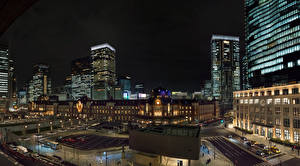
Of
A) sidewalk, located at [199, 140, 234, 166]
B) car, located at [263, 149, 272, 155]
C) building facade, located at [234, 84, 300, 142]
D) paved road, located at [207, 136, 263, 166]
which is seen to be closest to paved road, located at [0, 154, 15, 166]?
sidewalk, located at [199, 140, 234, 166]

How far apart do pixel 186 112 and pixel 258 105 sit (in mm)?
54852

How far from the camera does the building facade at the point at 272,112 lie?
61.4 metres

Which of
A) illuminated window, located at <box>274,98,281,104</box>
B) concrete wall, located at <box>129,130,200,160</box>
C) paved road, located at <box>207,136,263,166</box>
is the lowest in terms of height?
paved road, located at <box>207,136,263,166</box>

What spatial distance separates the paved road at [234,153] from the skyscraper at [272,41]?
63034 mm

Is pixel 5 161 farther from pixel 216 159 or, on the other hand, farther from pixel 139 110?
pixel 139 110

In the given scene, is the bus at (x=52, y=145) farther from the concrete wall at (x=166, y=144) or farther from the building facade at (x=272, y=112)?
the building facade at (x=272, y=112)

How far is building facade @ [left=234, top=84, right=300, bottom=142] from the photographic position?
61.4 metres

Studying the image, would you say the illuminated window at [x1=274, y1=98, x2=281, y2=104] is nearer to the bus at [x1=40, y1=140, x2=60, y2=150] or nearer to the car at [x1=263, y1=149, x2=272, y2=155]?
the car at [x1=263, y1=149, x2=272, y2=155]

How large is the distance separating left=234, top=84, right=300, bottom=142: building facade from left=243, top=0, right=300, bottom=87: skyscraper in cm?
3279

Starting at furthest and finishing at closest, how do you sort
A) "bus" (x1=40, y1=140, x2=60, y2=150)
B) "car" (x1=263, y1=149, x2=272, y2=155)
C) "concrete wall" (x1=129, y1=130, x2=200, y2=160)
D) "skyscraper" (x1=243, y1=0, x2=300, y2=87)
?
"skyscraper" (x1=243, y1=0, x2=300, y2=87)
"bus" (x1=40, y1=140, x2=60, y2=150)
"car" (x1=263, y1=149, x2=272, y2=155)
"concrete wall" (x1=129, y1=130, x2=200, y2=160)

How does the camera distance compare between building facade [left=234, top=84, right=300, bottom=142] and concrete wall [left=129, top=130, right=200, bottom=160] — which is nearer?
concrete wall [left=129, top=130, right=200, bottom=160]

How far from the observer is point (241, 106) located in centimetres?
9262

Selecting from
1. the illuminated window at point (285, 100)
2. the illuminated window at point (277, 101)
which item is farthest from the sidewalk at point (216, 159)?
the illuminated window at point (277, 101)

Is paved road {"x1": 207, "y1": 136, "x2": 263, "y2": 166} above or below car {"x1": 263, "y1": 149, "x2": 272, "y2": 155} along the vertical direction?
below
